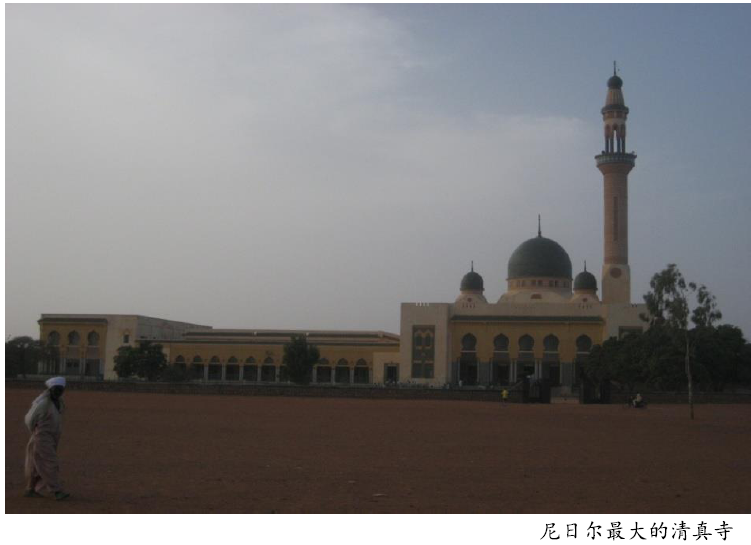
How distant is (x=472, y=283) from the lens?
60.7m

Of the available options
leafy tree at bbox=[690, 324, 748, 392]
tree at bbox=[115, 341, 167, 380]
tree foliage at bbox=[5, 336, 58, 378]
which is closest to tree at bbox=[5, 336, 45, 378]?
tree foliage at bbox=[5, 336, 58, 378]

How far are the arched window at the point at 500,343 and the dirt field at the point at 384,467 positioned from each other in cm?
3503

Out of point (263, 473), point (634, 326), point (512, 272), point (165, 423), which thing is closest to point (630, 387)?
point (634, 326)

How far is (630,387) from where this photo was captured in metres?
40.3

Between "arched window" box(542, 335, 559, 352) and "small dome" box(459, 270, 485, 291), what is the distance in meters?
8.44

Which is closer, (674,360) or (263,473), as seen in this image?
(263,473)

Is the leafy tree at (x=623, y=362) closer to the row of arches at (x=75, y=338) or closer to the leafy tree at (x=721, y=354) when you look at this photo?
the leafy tree at (x=721, y=354)

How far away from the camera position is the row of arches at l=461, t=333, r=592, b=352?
174ft

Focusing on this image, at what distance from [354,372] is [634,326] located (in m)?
17.5

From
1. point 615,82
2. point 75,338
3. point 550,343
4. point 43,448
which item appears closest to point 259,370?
point 75,338

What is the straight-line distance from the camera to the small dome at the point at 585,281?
186ft

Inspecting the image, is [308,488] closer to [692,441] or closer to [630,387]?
[692,441]

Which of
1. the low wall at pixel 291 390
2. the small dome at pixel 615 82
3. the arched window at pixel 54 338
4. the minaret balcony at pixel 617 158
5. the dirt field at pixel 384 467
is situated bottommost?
the dirt field at pixel 384 467

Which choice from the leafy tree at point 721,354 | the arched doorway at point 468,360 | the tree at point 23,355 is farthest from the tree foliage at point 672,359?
the tree at point 23,355
